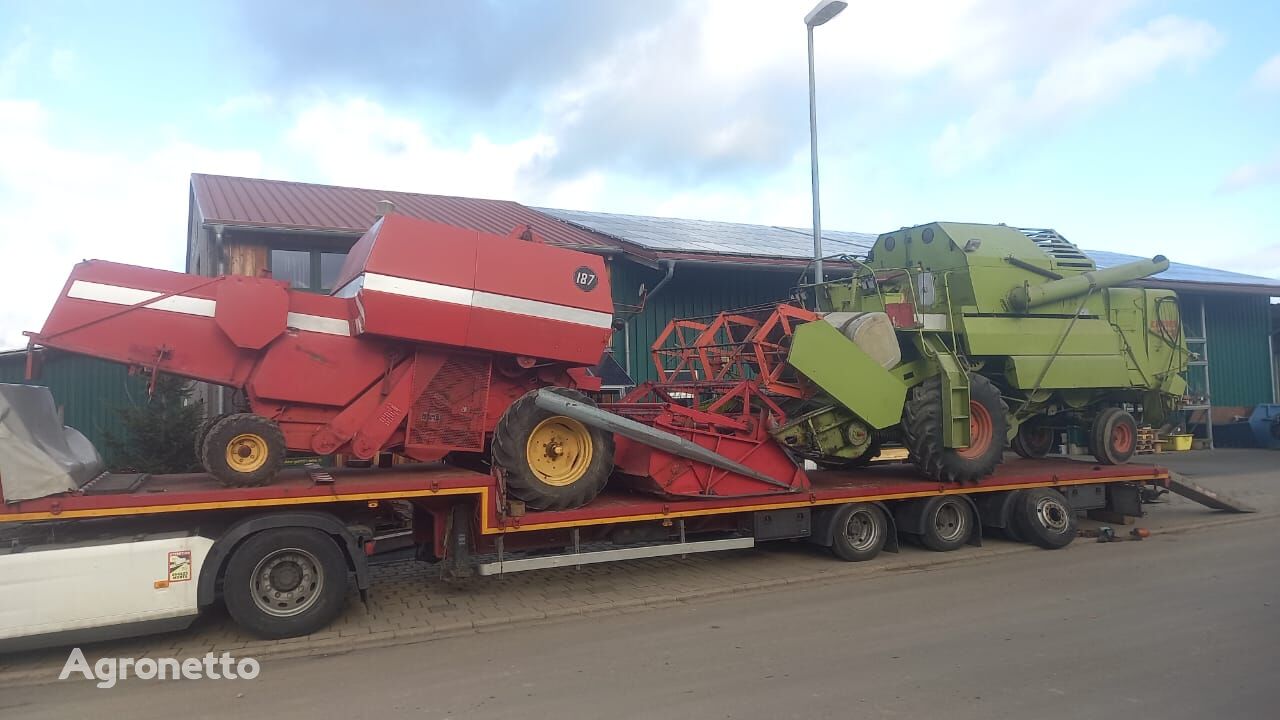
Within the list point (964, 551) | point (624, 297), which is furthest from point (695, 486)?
point (624, 297)

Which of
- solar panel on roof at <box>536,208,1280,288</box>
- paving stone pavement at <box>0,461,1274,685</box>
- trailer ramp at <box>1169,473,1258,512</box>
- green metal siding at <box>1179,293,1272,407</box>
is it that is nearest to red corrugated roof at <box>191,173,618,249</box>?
solar panel on roof at <box>536,208,1280,288</box>

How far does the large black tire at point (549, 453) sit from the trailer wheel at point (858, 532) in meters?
3.01

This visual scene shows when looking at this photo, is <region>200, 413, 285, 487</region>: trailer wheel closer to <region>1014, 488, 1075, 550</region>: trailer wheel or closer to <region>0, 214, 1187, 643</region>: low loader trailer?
<region>0, 214, 1187, 643</region>: low loader trailer

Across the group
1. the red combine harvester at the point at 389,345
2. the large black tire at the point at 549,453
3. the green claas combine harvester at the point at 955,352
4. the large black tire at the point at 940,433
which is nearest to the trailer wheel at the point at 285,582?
the red combine harvester at the point at 389,345

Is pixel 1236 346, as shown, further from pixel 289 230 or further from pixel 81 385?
pixel 81 385

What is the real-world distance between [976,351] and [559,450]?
564 centimetres

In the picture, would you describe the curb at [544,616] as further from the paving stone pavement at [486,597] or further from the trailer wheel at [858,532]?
the trailer wheel at [858,532]

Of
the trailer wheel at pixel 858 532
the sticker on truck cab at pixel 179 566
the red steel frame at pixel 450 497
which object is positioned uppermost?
the red steel frame at pixel 450 497

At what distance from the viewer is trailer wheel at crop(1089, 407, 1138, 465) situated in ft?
37.9

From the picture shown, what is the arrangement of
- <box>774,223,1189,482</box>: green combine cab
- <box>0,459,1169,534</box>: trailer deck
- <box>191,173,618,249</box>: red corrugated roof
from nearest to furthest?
<box>0,459,1169,534</box>: trailer deck, <box>774,223,1189,482</box>: green combine cab, <box>191,173,618,249</box>: red corrugated roof

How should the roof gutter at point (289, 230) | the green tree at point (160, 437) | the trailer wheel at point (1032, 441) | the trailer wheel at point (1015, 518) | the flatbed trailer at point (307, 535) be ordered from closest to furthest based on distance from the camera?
1. the flatbed trailer at point (307, 535)
2. the trailer wheel at point (1015, 518)
3. the green tree at point (160, 437)
4. the roof gutter at point (289, 230)
5. the trailer wheel at point (1032, 441)

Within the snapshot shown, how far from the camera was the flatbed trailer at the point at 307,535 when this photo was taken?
18.9 ft

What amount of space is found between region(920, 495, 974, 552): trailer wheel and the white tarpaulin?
8.53 metres

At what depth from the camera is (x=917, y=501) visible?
31.7ft
